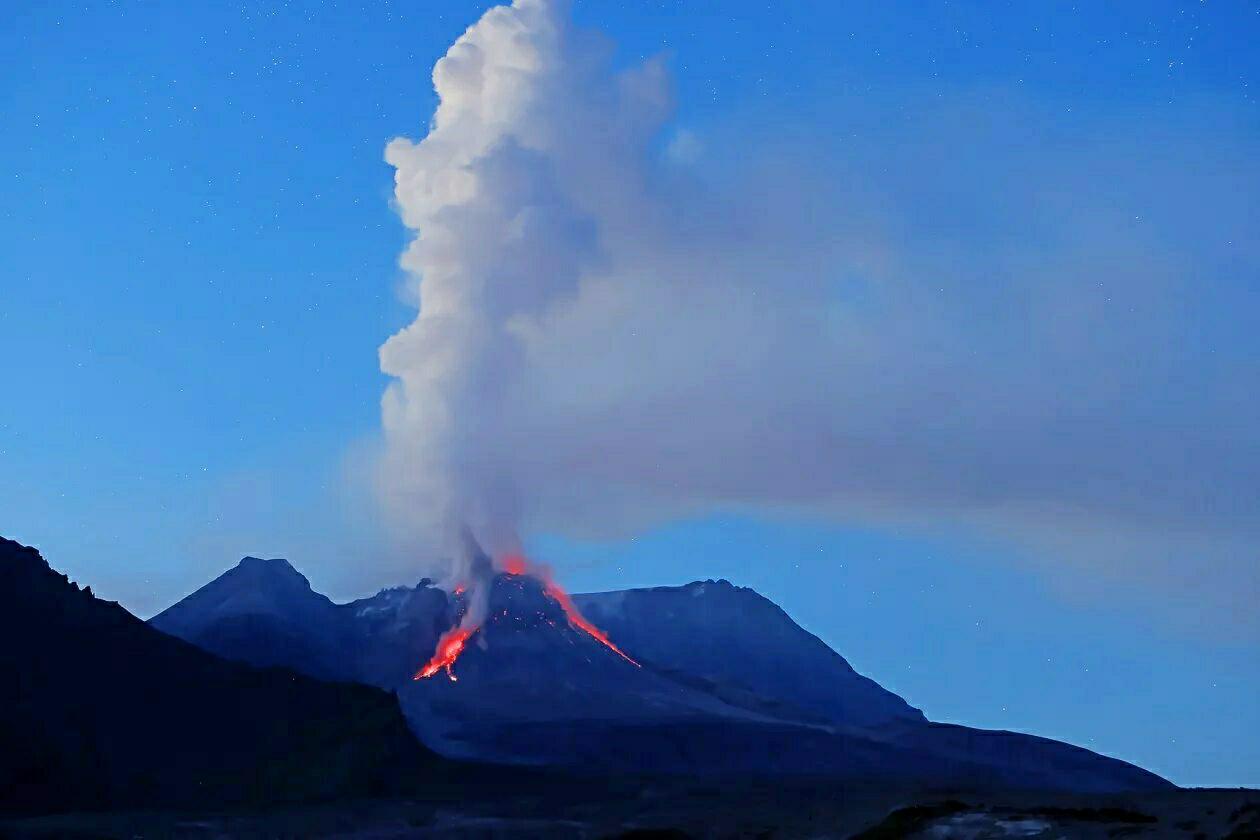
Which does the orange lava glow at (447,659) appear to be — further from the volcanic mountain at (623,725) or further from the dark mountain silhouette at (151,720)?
the dark mountain silhouette at (151,720)

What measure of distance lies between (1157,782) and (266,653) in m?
97.3

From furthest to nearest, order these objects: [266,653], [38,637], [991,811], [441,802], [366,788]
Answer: [266,653]
[38,637]
[366,788]
[441,802]
[991,811]

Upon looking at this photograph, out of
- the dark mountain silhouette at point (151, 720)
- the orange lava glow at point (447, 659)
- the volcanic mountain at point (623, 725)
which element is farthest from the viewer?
the orange lava glow at point (447, 659)

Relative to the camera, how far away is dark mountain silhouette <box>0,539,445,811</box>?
374 ft

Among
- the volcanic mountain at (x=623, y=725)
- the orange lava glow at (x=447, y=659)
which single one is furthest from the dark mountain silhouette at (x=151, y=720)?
the orange lava glow at (x=447, y=659)

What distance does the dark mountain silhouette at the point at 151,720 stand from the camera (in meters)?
114

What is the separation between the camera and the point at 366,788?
122312mm

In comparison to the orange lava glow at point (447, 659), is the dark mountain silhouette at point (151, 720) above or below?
below

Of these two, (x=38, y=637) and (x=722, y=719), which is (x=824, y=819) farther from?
(x=722, y=719)

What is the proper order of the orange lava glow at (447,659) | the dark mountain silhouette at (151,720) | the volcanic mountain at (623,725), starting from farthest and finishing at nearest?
the orange lava glow at (447,659) → the volcanic mountain at (623,725) → the dark mountain silhouette at (151,720)

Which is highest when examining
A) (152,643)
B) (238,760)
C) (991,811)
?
(152,643)

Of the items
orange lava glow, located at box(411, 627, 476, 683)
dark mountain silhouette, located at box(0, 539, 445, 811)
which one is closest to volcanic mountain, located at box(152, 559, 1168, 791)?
orange lava glow, located at box(411, 627, 476, 683)

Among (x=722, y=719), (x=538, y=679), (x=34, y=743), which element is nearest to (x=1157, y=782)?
(x=722, y=719)

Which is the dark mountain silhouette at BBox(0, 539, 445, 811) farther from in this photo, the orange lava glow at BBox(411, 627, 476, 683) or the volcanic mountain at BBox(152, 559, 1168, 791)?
the orange lava glow at BBox(411, 627, 476, 683)
